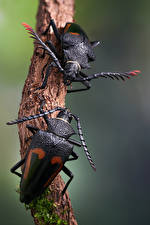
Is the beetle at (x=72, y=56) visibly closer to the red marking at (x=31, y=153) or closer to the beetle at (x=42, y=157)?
the beetle at (x=42, y=157)

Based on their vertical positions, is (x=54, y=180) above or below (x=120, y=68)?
below


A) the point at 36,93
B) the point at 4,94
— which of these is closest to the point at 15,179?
the point at 4,94

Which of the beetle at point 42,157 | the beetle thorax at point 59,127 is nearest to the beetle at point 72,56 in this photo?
the beetle thorax at point 59,127

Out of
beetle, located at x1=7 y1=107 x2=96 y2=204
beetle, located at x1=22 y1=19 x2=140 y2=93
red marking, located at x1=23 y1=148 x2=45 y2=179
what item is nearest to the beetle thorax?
beetle, located at x1=7 y1=107 x2=96 y2=204

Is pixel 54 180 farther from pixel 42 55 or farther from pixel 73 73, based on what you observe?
pixel 42 55

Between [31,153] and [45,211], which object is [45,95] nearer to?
[31,153]

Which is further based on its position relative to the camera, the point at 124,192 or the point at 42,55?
the point at 124,192

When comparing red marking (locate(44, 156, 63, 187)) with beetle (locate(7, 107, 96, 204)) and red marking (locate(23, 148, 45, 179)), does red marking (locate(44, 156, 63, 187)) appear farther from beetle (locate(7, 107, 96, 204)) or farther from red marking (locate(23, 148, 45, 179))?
red marking (locate(23, 148, 45, 179))
